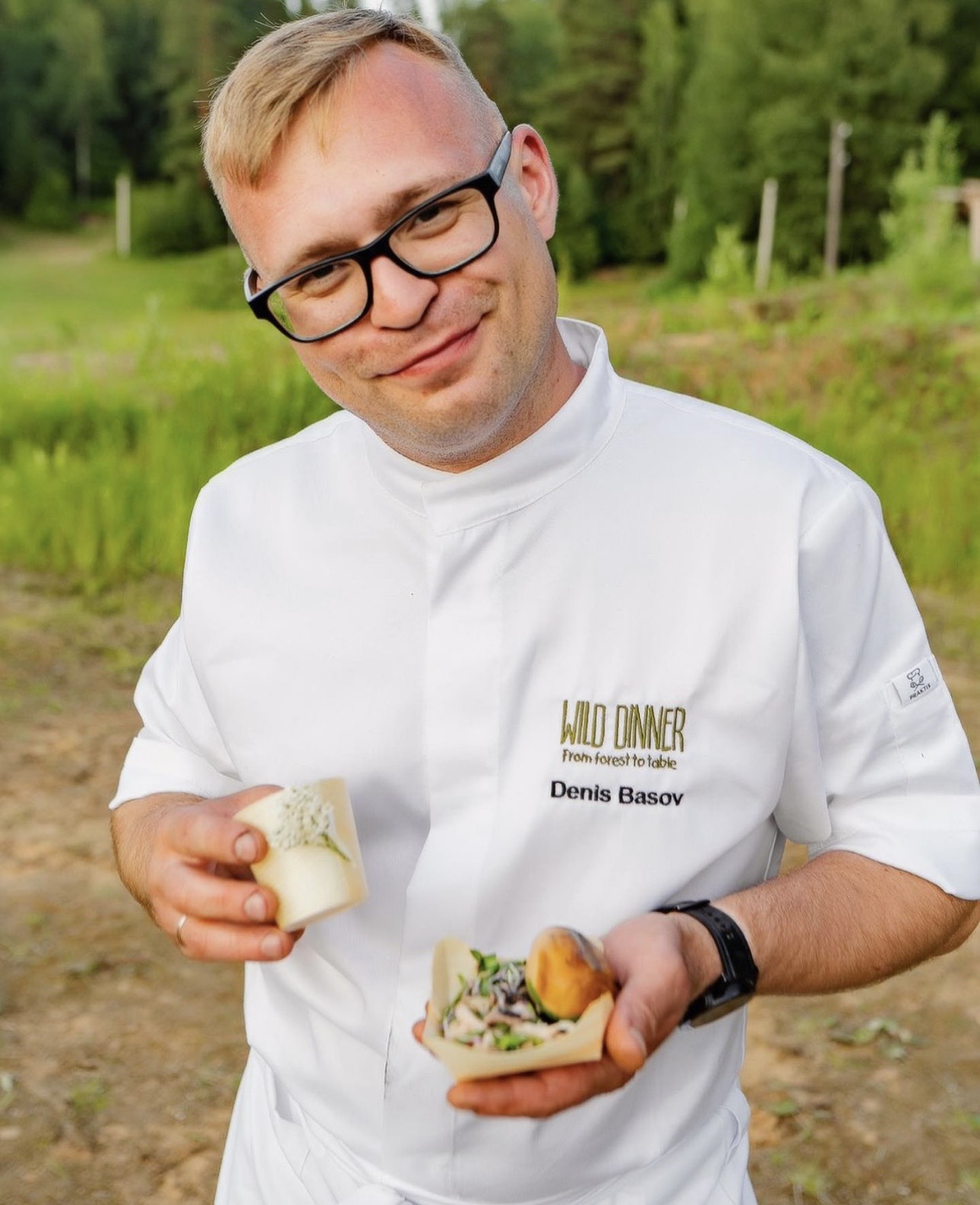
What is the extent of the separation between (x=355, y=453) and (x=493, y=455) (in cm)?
22

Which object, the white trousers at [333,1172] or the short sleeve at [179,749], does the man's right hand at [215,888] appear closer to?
the short sleeve at [179,749]

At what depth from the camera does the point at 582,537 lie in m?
1.52

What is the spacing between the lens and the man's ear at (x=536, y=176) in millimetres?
1579

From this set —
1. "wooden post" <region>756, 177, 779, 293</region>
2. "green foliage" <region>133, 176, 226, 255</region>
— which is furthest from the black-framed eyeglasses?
"green foliage" <region>133, 176, 226, 255</region>

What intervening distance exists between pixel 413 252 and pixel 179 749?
2.47 feet

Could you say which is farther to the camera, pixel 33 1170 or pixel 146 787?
pixel 33 1170

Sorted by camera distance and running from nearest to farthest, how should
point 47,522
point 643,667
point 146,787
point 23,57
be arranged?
point 643,667
point 146,787
point 47,522
point 23,57

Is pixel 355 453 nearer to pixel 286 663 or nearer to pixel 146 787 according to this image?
pixel 286 663

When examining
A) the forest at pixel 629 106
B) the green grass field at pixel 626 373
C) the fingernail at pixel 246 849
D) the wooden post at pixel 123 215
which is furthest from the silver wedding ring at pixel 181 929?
the wooden post at pixel 123 215

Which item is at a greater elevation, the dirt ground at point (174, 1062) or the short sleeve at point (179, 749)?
the short sleeve at point (179, 749)

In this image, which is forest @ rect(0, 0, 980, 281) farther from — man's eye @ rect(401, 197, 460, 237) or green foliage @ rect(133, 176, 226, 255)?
man's eye @ rect(401, 197, 460, 237)

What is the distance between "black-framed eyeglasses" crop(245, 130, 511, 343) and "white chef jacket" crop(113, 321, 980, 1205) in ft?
0.66

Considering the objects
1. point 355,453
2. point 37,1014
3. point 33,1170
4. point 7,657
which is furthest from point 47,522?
point 355,453

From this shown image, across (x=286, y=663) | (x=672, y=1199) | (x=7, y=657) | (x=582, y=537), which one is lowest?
(x=7, y=657)
